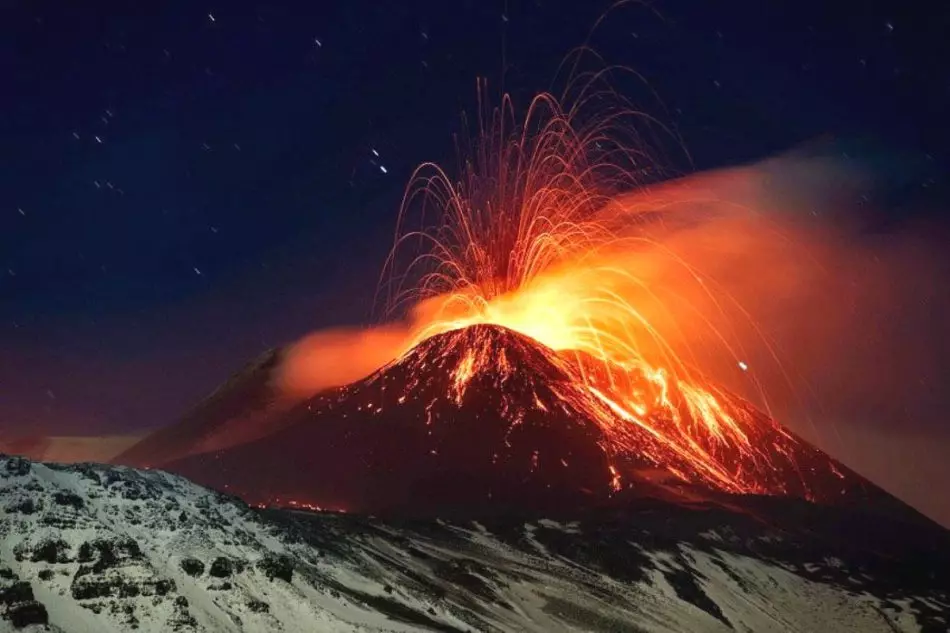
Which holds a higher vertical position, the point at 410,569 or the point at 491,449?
the point at 491,449

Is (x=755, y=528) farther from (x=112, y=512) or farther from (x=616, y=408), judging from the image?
(x=112, y=512)

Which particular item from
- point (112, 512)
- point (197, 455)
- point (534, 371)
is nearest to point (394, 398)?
point (534, 371)

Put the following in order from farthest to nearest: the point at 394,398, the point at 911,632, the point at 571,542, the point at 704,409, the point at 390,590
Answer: the point at 704,409 < the point at 394,398 < the point at 571,542 < the point at 911,632 < the point at 390,590

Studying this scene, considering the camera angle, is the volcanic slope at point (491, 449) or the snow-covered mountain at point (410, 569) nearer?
the snow-covered mountain at point (410, 569)

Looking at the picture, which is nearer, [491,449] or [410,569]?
[410,569]
